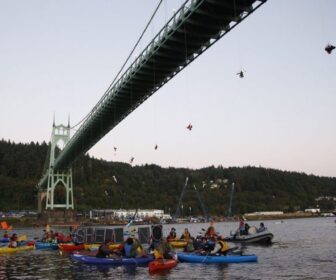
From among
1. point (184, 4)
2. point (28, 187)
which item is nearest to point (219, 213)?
point (28, 187)

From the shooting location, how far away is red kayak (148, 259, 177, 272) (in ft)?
77.3

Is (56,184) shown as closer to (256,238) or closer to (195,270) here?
(256,238)

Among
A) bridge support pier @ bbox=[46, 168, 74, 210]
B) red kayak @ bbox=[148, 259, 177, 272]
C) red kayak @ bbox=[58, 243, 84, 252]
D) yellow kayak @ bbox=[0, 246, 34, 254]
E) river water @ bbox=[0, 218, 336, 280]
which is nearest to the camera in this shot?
river water @ bbox=[0, 218, 336, 280]

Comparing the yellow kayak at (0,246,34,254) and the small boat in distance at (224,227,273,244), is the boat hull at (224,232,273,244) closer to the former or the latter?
the small boat in distance at (224,227,273,244)

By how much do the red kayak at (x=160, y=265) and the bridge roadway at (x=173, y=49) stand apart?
585 inches

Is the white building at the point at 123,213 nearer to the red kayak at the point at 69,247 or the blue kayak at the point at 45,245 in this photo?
the blue kayak at the point at 45,245

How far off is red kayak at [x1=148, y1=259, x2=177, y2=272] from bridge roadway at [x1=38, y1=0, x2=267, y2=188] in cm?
1485

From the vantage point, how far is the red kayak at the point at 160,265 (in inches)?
927

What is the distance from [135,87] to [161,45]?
1150 centimetres

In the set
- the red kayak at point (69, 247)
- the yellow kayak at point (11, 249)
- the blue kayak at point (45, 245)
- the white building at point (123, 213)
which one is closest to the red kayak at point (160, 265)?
the red kayak at point (69, 247)

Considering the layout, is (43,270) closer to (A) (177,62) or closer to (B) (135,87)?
(A) (177,62)

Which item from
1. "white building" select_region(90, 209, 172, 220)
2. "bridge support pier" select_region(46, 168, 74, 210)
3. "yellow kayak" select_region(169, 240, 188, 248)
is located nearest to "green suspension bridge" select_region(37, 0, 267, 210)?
"yellow kayak" select_region(169, 240, 188, 248)

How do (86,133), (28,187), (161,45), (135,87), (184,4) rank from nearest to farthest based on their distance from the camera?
1. (184,4)
2. (161,45)
3. (135,87)
4. (86,133)
5. (28,187)

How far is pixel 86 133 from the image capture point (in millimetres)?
66188
